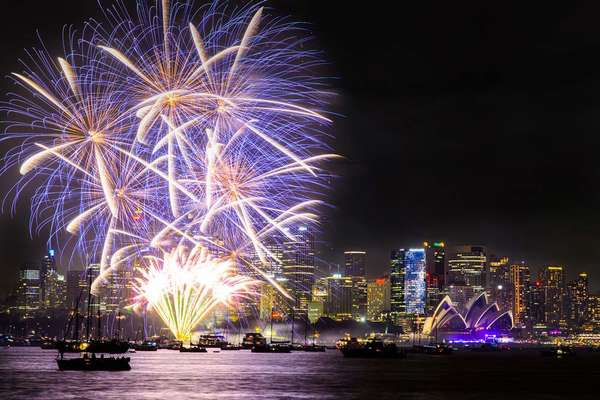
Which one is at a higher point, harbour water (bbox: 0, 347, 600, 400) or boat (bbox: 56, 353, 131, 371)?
boat (bbox: 56, 353, 131, 371)

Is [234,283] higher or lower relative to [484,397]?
higher

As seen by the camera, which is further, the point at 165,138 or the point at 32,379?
the point at 32,379

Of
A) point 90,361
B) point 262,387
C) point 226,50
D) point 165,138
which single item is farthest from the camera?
point 90,361

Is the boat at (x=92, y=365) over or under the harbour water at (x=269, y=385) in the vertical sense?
over

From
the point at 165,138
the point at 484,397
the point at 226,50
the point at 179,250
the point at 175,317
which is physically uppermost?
the point at 226,50

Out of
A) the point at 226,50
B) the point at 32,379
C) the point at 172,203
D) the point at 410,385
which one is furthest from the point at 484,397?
the point at 32,379

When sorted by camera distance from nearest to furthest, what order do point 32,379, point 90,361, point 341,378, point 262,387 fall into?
point 262,387
point 32,379
point 341,378
point 90,361

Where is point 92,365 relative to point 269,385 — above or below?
above

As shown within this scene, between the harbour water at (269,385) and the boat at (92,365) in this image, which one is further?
the boat at (92,365)

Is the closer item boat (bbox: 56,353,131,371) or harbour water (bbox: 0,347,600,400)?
harbour water (bbox: 0,347,600,400)

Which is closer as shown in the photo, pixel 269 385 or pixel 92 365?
pixel 269 385

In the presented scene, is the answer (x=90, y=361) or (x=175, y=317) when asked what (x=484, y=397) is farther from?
(x=90, y=361)
